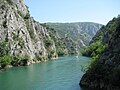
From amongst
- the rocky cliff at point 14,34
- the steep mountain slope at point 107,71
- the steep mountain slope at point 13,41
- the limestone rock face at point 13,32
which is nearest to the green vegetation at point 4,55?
the steep mountain slope at point 13,41

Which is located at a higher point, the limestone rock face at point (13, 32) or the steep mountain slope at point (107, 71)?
the limestone rock face at point (13, 32)

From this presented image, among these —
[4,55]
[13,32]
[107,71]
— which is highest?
A: [13,32]

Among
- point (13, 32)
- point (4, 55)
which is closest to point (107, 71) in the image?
point (4, 55)

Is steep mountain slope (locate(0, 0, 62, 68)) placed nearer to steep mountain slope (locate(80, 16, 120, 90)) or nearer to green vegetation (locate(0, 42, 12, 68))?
green vegetation (locate(0, 42, 12, 68))

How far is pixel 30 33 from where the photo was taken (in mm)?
177000

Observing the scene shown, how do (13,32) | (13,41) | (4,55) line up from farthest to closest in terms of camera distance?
(13,32) < (13,41) < (4,55)

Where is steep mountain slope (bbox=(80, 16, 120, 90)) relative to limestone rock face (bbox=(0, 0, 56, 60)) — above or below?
below

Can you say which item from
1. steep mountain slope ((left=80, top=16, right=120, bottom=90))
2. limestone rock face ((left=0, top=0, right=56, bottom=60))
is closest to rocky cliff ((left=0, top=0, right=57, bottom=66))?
limestone rock face ((left=0, top=0, right=56, bottom=60))

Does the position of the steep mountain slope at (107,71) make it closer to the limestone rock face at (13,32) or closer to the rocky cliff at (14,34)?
the rocky cliff at (14,34)

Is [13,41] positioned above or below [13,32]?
below

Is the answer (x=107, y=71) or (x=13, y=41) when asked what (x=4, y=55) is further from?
(x=107, y=71)

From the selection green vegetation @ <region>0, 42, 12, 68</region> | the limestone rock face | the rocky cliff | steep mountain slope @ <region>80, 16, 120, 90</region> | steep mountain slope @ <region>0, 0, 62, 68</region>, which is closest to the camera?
steep mountain slope @ <region>80, 16, 120, 90</region>

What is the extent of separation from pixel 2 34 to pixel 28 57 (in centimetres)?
1877

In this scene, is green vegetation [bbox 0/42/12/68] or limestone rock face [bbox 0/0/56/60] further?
limestone rock face [bbox 0/0/56/60]
